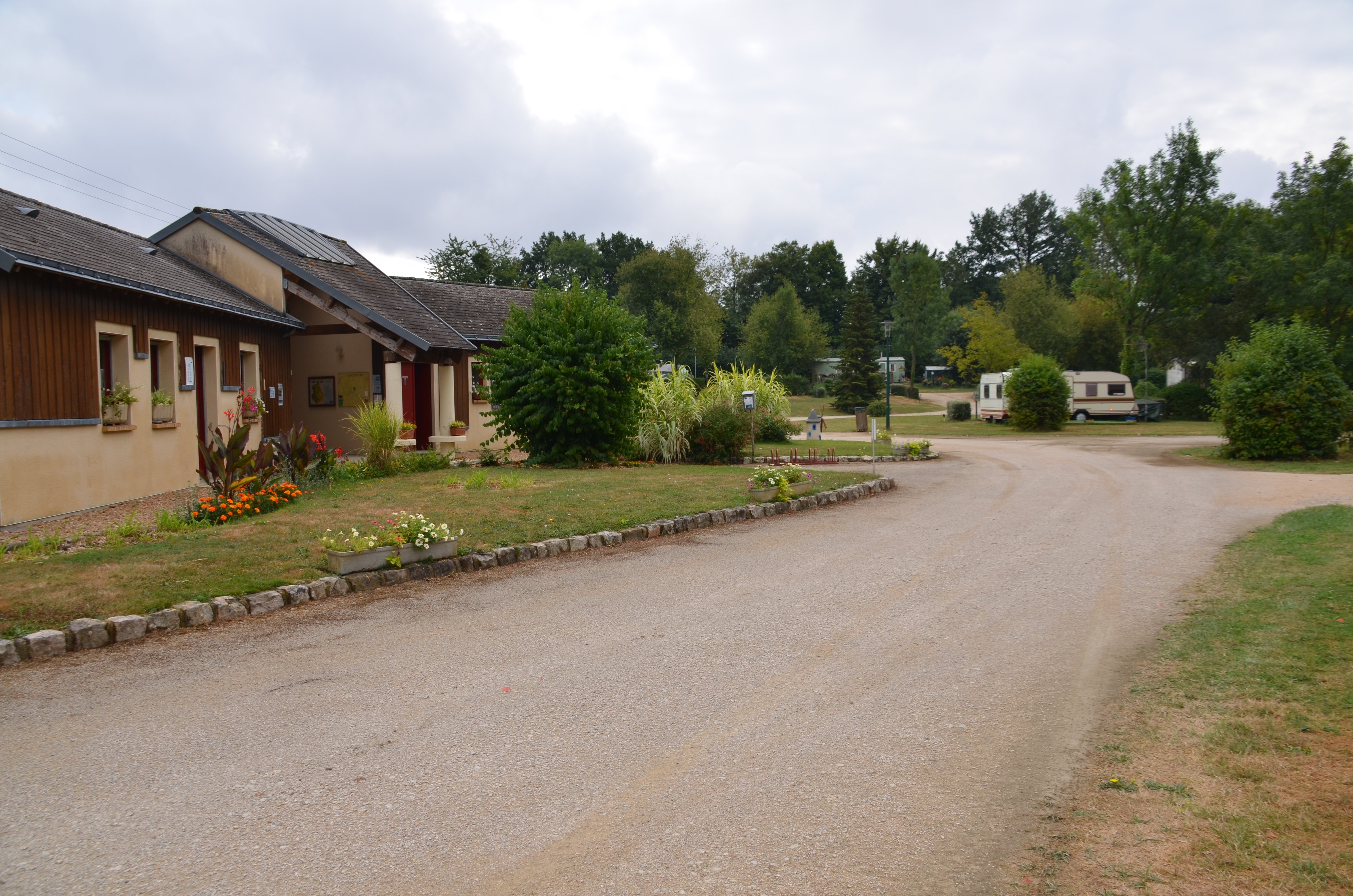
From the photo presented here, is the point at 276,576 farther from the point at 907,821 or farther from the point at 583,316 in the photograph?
the point at 583,316

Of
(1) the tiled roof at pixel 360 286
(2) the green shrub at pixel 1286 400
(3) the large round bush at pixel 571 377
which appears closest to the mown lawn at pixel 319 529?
(3) the large round bush at pixel 571 377

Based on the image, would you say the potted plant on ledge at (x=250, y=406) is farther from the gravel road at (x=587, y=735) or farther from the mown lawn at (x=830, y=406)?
the mown lawn at (x=830, y=406)

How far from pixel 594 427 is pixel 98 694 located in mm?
12992

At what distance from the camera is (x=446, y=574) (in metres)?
8.67

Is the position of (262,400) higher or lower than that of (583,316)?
lower

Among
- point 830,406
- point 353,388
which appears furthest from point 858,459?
point 830,406

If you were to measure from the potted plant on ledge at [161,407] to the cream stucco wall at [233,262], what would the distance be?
492 cm

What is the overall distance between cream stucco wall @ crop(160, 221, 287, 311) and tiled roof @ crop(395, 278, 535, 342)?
5.37 metres

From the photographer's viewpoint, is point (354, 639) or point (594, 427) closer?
point (354, 639)

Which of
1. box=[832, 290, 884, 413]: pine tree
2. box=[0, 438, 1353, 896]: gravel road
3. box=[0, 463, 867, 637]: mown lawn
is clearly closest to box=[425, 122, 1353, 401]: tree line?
box=[832, 290, 884, 413]: pine tree

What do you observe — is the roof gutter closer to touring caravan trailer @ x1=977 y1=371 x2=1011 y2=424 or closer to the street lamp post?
the street lamp post

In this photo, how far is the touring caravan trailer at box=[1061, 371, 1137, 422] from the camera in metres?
40.6

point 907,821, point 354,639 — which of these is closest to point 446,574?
point 354,639

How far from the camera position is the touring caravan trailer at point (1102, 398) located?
40625 mm
